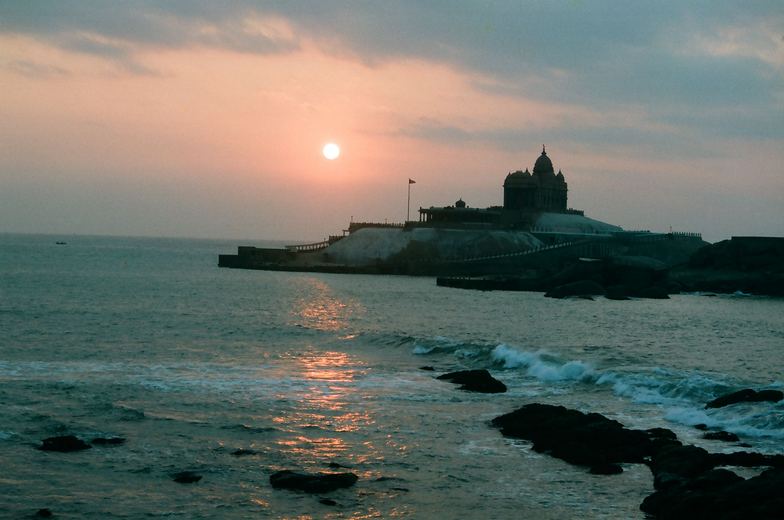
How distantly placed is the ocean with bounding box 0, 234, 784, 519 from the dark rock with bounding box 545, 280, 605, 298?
25499mm

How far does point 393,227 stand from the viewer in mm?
165375

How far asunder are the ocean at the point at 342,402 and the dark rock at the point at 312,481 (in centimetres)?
29

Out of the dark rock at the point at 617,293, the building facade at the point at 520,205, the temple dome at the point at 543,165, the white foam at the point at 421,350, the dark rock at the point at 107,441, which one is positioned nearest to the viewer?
the dark rock at the point at 107,441

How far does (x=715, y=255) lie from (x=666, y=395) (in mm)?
97525

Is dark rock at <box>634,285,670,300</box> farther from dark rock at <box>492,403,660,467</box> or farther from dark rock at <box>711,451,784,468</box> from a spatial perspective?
dark rock at <box>711,451,784,468</box>

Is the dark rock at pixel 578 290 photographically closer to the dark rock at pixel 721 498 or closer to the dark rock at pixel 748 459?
the dark rock at pixel 748 459

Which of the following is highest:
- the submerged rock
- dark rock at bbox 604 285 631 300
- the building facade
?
the building facade

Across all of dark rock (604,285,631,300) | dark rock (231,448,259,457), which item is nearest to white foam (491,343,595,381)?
dark rock (231,448,259,457)

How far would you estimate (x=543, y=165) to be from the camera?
192625 mm

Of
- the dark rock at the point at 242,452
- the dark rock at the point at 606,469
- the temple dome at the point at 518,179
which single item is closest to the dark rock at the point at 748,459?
the dark rock at the point at 606,469

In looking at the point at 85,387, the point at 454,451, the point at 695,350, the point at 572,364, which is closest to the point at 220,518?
the point at 454,451

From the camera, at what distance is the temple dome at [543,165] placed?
631 feet

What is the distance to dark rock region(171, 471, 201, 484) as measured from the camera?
85.0 ft

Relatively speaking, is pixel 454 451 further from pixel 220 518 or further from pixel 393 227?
pixel 393 227
